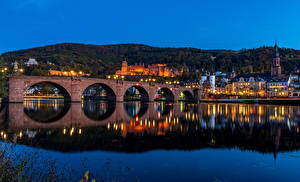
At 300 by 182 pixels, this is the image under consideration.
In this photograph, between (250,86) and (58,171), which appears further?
(250,86)

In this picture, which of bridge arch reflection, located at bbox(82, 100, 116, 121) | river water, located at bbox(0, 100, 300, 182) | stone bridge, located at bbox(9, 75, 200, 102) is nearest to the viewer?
river water, located at bbox(0, 100, 300, 182)

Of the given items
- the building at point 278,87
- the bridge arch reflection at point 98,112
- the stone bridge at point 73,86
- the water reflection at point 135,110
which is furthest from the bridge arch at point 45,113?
the building at point 278,87

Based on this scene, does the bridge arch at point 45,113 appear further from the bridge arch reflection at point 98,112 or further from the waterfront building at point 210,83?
the waterfront building at point 210,83

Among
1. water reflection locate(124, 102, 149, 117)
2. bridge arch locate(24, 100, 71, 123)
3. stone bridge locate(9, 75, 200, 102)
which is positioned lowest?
water reflection locate(124, 102, 149, 117)

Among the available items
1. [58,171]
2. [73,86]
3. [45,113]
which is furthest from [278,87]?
[58,171]

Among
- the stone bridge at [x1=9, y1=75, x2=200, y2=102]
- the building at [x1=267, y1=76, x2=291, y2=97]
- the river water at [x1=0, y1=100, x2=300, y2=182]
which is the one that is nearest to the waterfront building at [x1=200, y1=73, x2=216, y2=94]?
the building at [x1=267, y1=76, x2=291, y2=97]

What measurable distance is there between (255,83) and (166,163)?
5154 inches

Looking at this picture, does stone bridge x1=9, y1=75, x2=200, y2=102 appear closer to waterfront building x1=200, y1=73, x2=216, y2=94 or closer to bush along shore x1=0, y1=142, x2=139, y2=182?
bush along shore x1=0, y1=142, x2=139, y2=182

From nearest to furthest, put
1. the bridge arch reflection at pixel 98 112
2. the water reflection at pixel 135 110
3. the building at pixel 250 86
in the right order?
the bridge arch reflection at pixel 98 112 < the water reflection at pixel 135 110 < the building at pixel 250 86

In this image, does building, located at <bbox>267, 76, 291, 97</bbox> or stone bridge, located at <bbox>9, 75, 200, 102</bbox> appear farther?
building, located at <bbox>267, 76, 291, 97</bbox>

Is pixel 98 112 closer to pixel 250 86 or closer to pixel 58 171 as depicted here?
pixel 58 171

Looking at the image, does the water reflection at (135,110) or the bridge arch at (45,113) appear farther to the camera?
the water reflection at (135,110)

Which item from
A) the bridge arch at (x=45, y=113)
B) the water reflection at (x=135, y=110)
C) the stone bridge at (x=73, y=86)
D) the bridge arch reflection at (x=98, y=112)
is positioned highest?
the stone bridge at (x=73, y=86)

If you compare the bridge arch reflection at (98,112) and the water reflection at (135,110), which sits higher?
the bridge arch reflection at (98,112)
